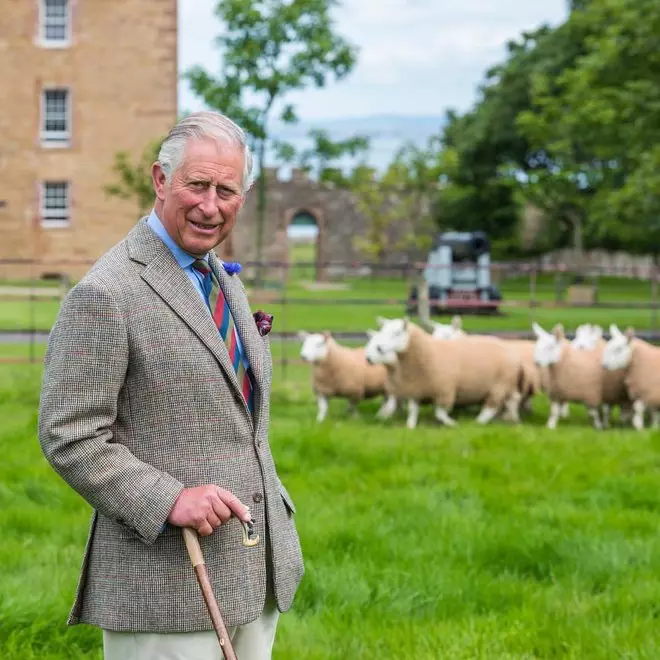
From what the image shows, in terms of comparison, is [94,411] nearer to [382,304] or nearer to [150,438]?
[150,438]

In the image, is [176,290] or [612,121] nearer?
[176,290]

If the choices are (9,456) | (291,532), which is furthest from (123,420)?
(9,456)

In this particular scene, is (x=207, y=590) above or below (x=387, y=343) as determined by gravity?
above

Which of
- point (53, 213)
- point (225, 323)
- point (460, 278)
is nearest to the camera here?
point (225, 323)

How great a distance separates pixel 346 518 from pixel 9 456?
293 centimetres

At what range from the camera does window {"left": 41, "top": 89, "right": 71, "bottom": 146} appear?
37938 mm

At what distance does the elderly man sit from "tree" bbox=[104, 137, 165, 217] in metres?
31.3

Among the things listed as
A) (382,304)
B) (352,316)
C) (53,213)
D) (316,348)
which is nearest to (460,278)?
(382,304)

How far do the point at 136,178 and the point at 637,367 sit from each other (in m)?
24.9

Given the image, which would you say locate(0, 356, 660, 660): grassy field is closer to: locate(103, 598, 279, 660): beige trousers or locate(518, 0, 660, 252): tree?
locate(103, 598, 279, 660): beige trousers

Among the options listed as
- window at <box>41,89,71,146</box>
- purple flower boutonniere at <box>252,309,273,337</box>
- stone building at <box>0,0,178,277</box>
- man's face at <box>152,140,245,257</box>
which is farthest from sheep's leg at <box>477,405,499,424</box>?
window at <box>41,89,71,146</box>

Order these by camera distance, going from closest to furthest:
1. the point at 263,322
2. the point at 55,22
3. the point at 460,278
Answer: the point at 263,322 < the point at 460,278 < the point at 55,22

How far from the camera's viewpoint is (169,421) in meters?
2.72

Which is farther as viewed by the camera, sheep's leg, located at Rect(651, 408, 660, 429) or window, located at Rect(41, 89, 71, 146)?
window, located at Rect(41, 89, 71, 146)
